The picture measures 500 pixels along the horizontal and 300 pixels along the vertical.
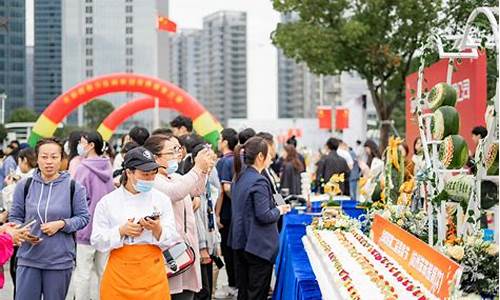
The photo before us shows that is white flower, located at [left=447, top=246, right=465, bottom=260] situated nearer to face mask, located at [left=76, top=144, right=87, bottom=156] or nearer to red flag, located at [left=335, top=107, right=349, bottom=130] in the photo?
face mask, located at [left=76, top=144, right=87, bottom=156]

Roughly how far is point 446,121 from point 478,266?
43.2 inches

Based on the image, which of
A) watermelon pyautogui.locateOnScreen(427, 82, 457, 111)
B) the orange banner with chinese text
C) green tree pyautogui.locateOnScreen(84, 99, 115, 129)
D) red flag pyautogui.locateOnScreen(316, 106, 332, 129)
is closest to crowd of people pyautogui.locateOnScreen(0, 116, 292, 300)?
the orange banner with chinese text

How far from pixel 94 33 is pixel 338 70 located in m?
6.44

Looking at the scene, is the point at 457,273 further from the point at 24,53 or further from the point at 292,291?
the point at 24,53

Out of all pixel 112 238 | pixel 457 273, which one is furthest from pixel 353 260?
pixel 112 238

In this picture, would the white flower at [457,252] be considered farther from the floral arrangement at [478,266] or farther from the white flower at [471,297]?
the white flower at [471,297]

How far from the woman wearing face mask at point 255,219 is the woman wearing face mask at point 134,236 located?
1425mm

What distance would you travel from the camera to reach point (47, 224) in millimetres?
4273

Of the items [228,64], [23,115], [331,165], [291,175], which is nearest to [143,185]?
[291,175]

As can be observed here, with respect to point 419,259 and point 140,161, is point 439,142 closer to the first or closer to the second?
point 419,259

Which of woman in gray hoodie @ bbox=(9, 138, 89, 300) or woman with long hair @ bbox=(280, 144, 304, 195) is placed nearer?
woman in gray hoodie @ bbox=(9, 138, 89, 300)

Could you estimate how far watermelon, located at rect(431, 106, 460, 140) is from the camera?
4.11 metres

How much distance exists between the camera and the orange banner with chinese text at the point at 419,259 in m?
3.25

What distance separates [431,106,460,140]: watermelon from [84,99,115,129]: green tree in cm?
4893
